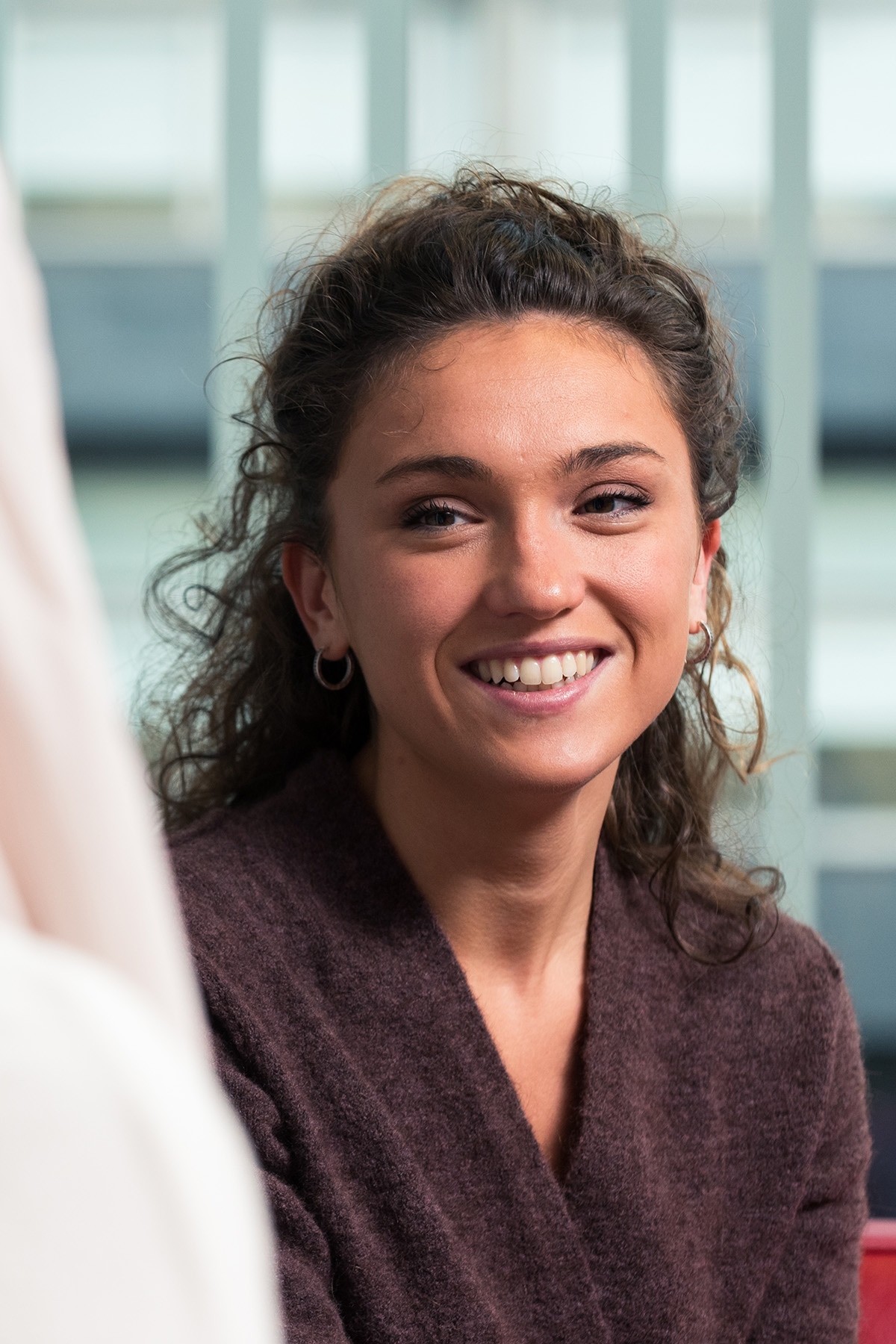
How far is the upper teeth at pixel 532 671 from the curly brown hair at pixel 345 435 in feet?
0.67

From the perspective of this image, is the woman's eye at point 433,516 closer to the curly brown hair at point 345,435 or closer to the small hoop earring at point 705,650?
the curly brown hair at point 345,435

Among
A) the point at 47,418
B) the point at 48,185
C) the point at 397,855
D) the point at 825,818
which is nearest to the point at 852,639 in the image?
the point at 825,818

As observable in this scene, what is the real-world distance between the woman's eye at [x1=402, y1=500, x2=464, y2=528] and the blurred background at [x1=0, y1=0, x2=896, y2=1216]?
187 cm

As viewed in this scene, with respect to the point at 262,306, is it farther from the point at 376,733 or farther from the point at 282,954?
the point at 282,954

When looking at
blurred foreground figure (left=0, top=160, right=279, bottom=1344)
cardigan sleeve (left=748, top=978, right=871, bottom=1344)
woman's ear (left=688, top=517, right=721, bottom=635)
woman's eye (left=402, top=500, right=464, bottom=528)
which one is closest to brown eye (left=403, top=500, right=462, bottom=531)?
woman's eye (left=402, top=500, right=464, bottom=528)

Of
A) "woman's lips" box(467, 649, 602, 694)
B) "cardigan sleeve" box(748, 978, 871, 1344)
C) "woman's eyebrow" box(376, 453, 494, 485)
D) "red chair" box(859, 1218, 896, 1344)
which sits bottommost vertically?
"red chair" box(859, 1218, 896, 1344)

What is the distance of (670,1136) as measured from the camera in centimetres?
114

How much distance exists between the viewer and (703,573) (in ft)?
3.89

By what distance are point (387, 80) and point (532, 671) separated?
2.13 metres

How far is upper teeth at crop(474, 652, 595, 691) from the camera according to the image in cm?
99

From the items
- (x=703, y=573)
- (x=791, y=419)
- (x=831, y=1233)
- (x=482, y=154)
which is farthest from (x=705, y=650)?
(x=482, y=154)

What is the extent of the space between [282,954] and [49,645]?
77cm

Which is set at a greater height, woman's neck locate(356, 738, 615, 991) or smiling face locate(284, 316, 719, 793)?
smiling face locate(284, 316, 719, 793)

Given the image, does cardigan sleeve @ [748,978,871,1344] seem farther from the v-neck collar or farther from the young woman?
the v-neck collar
